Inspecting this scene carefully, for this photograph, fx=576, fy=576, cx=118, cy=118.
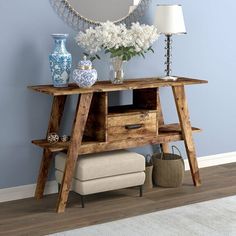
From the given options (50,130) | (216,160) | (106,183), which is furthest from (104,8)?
(216,160)

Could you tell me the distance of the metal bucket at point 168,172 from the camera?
12.6ft

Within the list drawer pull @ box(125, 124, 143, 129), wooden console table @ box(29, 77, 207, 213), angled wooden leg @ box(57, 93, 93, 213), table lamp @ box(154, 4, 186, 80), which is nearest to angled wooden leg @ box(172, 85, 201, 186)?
wooden console table @ box(29, 77, 207, 213)

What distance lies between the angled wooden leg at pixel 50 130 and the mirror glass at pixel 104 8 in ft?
1.87

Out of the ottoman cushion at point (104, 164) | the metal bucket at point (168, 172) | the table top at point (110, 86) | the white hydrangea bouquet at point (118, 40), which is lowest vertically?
the metal bucket at point (168, 172)

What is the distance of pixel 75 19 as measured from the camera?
12.1 ft

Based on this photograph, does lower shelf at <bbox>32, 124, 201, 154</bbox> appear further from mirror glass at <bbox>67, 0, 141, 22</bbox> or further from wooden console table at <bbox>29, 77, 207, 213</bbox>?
mirror glass at <bbox>67, 0, 141, 22</bbox>

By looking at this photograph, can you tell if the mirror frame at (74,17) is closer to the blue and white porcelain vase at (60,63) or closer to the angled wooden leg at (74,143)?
the blue and white porcelain vase at (60,63)

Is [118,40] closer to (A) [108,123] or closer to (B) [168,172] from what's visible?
(A) [108,123]

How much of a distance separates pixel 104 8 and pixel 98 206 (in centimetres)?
128

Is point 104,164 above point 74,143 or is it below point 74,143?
below

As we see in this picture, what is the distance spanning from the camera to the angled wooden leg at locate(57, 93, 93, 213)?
3.34 meters

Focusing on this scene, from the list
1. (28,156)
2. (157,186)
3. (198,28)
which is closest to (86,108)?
(28,156)

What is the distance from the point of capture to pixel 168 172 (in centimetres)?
386

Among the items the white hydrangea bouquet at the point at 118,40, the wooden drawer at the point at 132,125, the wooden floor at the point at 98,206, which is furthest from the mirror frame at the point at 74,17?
the wooden floor at the point at 98,206
